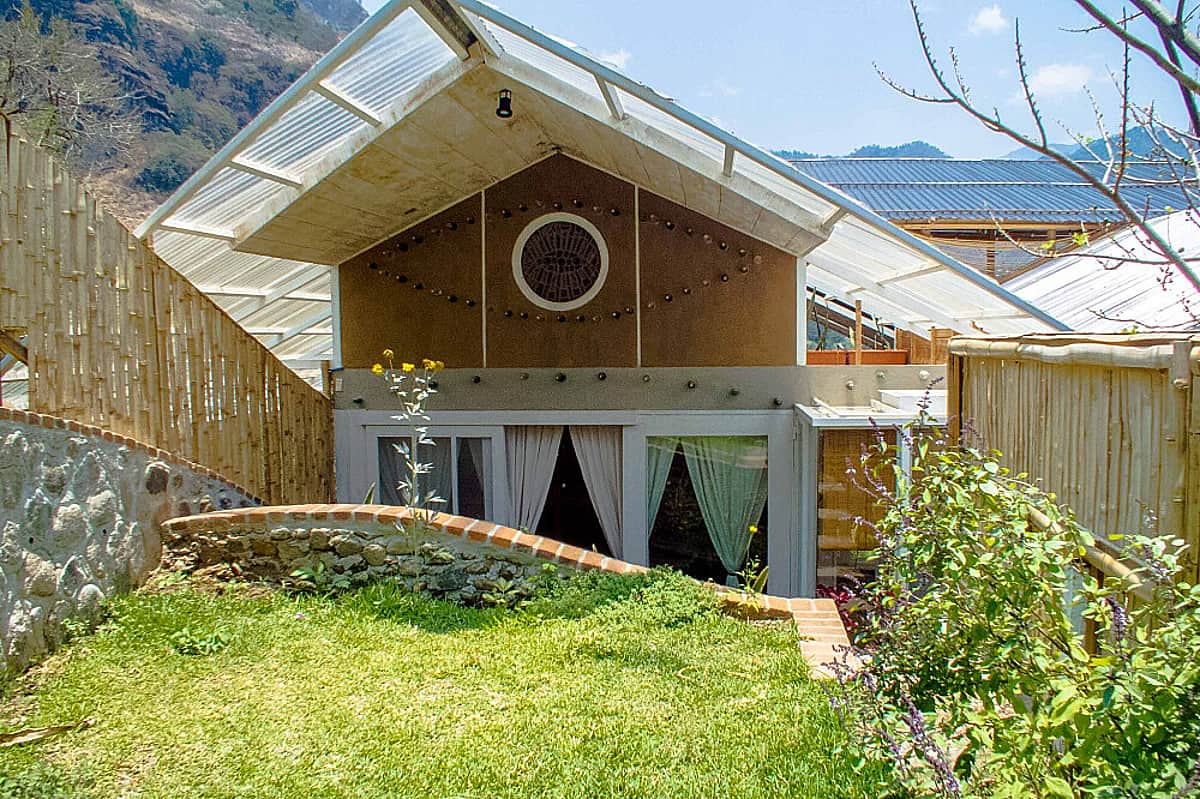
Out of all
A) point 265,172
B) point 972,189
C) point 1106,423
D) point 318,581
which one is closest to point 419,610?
point 318,581

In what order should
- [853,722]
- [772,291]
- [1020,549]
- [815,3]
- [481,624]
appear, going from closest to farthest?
1. [1020,549]
2. [853,722]
3. [481,624]
4. [815,3]
5. [772,291]

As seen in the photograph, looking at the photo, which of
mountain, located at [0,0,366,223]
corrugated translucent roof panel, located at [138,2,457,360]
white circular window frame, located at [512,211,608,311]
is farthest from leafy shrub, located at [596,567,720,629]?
mountain, located at [0,0,366,223]

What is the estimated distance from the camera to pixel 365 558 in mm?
6641

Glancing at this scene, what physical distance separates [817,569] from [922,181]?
11.6 m

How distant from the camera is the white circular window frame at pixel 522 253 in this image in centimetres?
933

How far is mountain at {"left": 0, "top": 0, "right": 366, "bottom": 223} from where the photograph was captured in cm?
3512

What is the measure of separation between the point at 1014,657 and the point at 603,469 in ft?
22.9

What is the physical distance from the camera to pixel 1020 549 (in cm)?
252

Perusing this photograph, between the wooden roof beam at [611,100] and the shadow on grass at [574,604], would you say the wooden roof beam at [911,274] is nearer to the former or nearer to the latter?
the wooden roof beam at [611,100]

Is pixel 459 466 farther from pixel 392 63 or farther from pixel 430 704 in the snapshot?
pixel 430 704

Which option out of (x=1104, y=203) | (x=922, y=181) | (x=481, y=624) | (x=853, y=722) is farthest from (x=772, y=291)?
(x=1104, y=203)

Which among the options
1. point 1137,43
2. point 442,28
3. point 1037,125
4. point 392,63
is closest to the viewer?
point 1137,43

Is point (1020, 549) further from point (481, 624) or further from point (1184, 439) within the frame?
point (481, 624)

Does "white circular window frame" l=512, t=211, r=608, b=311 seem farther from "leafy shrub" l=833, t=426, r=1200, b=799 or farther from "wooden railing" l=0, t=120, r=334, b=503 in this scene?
"leafy shrub" l=833, t=426, r=1200, b=799
